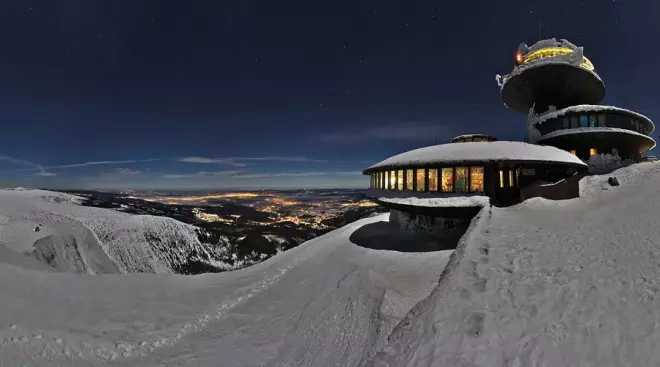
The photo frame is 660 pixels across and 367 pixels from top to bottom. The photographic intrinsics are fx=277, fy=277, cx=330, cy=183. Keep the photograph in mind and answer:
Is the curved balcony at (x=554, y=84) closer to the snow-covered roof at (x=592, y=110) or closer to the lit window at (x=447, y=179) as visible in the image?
the snow-covered roof at (x=592, y=110)

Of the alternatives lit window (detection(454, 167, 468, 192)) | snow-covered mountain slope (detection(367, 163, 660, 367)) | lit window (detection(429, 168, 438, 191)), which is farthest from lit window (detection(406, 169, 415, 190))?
snow-covered mountain slope (detection(367, 163, 660, 367))

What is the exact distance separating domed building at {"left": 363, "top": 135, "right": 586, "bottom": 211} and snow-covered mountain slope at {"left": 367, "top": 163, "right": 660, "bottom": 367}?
6.83m

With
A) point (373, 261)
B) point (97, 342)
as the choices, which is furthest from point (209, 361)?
point (373, 261)

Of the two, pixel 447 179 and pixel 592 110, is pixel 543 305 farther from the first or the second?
pixel 592 110

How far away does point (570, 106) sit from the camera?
45.7 meters

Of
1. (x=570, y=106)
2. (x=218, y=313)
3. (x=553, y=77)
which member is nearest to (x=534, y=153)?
(x=218, y=313)

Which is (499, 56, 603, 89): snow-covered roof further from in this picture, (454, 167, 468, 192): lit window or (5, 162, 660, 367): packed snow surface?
(454, 167, 468, 192): lit window

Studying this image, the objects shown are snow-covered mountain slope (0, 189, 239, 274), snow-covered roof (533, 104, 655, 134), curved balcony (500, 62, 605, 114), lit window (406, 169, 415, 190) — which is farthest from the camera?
curved balcony (500, 62, 605, 114)

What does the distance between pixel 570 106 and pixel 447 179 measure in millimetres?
42991

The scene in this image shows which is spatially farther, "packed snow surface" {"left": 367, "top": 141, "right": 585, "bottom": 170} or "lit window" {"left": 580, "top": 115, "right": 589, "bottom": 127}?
"lit window" {"left": 580, "top": 115, "right": 589, "bottom": 127}

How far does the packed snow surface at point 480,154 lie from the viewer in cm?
1811

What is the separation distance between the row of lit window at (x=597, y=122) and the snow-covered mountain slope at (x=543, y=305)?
36.7 m

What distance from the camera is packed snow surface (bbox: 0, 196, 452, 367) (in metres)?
11.1

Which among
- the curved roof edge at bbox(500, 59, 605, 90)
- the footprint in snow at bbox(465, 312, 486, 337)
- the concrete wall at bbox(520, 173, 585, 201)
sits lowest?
the footprint in snow at bbox(465, 312, 486, 337)
